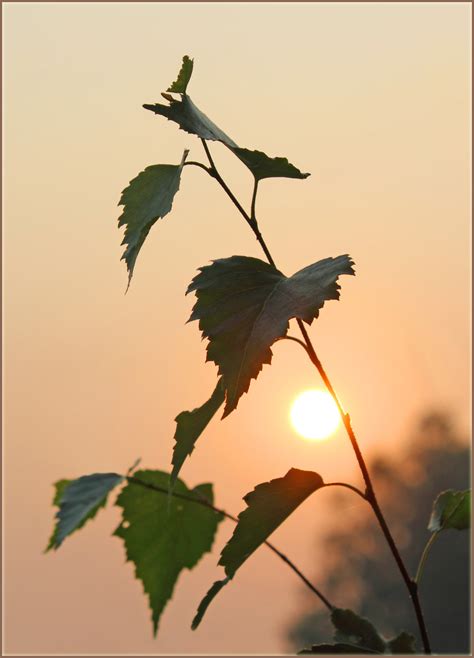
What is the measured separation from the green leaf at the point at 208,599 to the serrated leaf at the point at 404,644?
24 centimetres

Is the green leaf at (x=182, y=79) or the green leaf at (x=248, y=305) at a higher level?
the green leaf at (x=182, y=79)

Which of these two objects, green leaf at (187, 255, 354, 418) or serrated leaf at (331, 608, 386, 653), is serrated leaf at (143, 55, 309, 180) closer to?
green leaf at (187, 255, 354, 418)

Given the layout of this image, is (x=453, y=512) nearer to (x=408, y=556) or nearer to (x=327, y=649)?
(x=327, y=649)

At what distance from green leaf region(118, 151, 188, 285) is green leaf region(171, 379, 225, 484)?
0.15 meters

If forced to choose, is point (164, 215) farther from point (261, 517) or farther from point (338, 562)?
point (338, 562)

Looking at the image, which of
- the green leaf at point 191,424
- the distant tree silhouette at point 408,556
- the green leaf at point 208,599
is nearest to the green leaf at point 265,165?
the green leaf at point 191,424

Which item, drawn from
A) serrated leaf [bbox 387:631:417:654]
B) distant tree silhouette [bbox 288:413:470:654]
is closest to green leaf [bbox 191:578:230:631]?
serrated leaf [bbox 387:631:417:654]

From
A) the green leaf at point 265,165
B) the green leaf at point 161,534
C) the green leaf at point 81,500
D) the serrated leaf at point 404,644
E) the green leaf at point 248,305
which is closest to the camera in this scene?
the green leaf at point 248,305

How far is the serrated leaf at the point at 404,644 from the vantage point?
0.98 meters

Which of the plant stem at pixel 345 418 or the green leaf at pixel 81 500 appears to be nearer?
the plant stem at pixel 345 418

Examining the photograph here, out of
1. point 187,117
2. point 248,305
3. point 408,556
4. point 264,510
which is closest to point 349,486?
point 264,510

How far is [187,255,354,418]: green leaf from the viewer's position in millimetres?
749

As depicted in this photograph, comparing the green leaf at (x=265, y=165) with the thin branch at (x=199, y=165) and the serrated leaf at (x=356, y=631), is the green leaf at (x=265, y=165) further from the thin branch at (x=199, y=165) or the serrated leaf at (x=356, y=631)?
the serrated leaf at (x=356, y=631)

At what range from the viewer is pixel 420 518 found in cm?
1570
